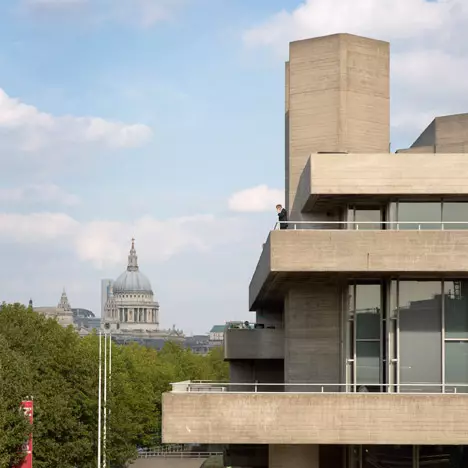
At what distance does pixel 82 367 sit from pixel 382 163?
4315cm

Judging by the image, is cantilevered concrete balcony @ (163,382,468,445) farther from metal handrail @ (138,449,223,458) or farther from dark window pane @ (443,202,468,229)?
metal handrail @ (138,449,223,458)

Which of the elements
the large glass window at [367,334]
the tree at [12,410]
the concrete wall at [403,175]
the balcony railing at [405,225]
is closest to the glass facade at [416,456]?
the large glass window at [367,334]

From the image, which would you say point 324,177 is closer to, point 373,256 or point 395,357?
point 373,256

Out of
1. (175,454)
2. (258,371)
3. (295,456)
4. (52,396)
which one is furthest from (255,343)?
(175,454)

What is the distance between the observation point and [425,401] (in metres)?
28.7

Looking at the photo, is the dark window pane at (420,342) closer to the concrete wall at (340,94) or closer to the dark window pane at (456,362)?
the dark window pane at (456,362)

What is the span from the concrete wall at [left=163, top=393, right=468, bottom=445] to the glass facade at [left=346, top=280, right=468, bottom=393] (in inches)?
41.2

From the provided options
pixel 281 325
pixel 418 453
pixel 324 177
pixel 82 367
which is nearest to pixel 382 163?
pixel 324 177

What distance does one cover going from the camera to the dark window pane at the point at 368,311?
31.1m

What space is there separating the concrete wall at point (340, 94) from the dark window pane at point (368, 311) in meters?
5.07

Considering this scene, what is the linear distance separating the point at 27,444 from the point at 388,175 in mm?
33174

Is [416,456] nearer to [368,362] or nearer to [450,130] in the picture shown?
[368,362]

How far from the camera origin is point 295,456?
31828 mm

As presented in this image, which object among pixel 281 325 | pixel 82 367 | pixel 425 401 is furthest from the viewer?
pixel 82 367
